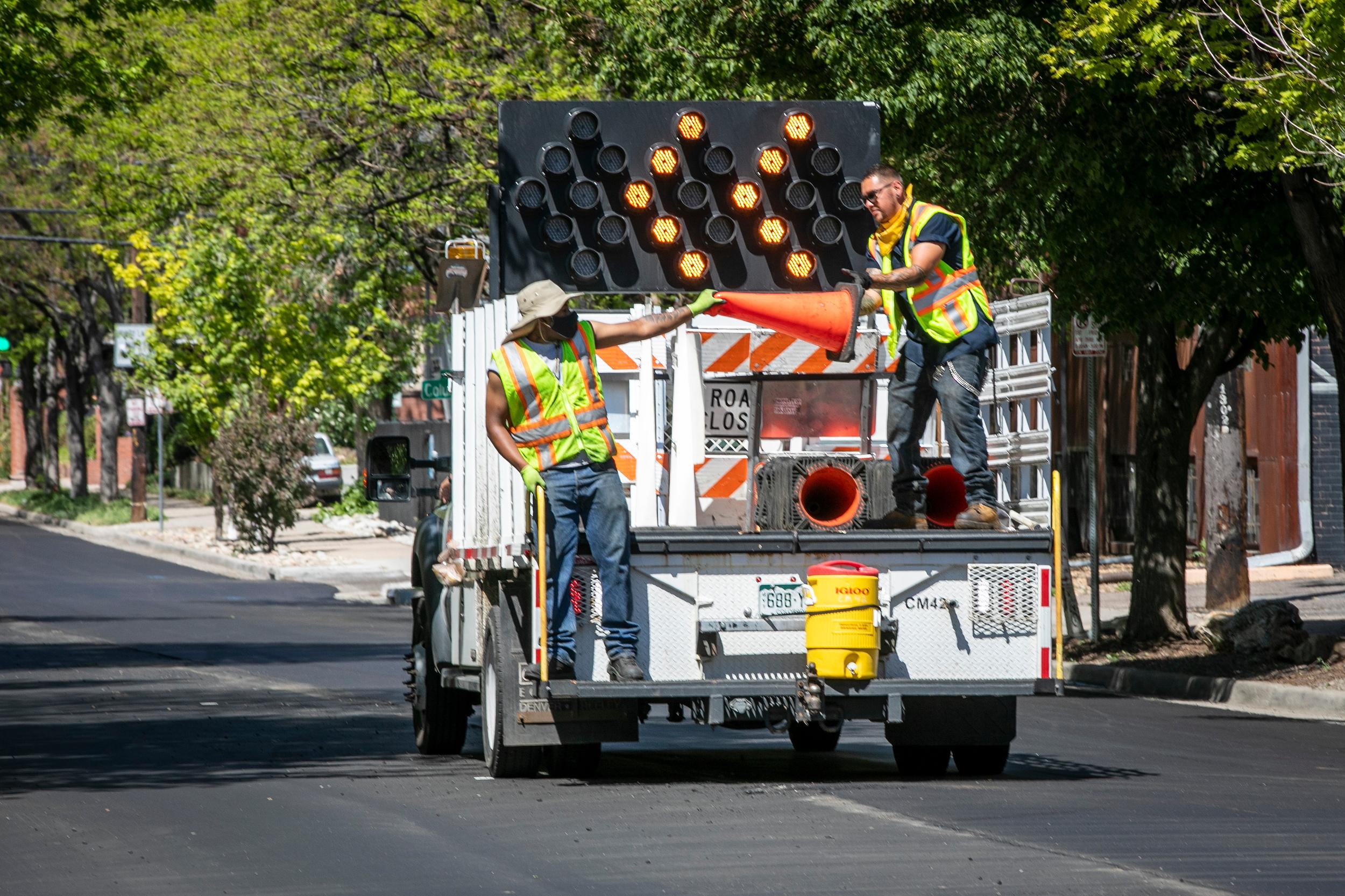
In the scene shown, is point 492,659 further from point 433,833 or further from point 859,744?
point 859,744

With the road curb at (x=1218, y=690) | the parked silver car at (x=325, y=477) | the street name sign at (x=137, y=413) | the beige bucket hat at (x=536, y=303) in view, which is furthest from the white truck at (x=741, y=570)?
the parked silver car at (x=325, y=477)

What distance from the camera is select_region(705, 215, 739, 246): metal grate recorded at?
10773mm

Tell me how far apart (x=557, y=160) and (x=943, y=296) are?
2.10 meters

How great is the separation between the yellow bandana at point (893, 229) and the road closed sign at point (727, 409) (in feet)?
3.51

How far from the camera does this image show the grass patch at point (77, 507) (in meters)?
47.1

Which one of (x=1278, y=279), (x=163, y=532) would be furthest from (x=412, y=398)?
(x=1278, y=279)

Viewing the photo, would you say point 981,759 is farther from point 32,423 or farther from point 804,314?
point 32,423

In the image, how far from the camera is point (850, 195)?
1105 centimetres

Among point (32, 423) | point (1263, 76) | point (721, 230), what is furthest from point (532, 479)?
point (32, 423)

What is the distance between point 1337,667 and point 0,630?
1433 cm

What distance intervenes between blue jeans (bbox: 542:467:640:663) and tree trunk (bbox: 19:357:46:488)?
56742 millimetres

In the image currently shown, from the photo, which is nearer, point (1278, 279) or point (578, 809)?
point (578, 809)

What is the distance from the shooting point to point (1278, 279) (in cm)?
1714

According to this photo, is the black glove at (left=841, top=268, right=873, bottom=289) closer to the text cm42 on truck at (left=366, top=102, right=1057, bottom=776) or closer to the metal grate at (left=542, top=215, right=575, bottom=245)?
the text cm42 on truck at (left=366, top=102, right=1057, bottom=776)
